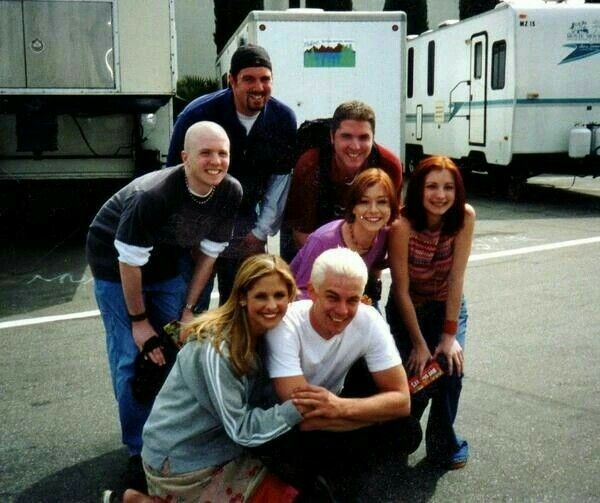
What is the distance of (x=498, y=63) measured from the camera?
1371 centimetres

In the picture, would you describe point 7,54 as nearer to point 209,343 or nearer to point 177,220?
point 177,220

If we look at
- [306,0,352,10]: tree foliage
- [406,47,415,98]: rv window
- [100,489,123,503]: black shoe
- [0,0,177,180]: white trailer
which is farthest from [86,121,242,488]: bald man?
[306,0,352,10]: tree foliage

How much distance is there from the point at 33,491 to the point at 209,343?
54.0 inches

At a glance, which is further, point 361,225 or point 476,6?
point 476,6

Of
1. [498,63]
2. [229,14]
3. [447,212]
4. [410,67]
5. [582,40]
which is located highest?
[229,14]

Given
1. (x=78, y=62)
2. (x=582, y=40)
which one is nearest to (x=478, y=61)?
(x=582, y=40)

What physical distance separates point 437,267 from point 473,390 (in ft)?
4.11

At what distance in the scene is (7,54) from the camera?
884 cm

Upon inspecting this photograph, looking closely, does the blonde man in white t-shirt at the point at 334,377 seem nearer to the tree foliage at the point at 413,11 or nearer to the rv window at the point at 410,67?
the rv window at the point at 410,67

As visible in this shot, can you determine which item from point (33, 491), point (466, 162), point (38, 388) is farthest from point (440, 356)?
point (466, 162)

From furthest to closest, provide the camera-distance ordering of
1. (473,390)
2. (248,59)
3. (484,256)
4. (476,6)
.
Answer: (476,6), (484,256), (473,390), (248,59)

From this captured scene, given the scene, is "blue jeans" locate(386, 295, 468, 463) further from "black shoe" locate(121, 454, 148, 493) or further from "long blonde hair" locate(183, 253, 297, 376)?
"black shoe" locate(121, 454, 148, 493)

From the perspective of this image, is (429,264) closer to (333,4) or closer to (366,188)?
(366,188)

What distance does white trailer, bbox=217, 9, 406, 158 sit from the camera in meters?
12.2
